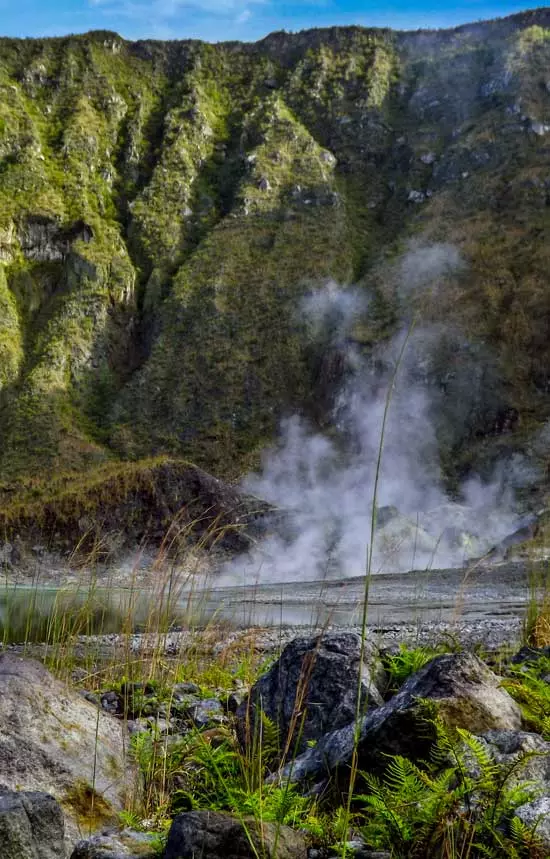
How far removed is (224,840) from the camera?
265cm

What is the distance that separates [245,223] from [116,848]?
7329cm

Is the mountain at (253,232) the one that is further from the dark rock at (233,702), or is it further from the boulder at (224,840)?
the boulder at (224,840)

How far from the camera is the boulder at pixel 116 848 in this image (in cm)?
283

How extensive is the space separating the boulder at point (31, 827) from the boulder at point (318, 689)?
172 cm

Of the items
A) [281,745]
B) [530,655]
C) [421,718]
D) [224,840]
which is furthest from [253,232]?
[224,840]

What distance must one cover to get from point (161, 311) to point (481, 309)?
89.2 ft

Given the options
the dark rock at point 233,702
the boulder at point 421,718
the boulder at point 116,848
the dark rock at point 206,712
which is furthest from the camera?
the dark rock at point 233,702

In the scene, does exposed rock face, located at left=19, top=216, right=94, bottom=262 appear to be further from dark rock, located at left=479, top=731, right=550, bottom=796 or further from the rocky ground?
dark rock, located at left=479, top=731, right=550, bottom=796

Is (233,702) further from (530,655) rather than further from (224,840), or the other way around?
(224,840)

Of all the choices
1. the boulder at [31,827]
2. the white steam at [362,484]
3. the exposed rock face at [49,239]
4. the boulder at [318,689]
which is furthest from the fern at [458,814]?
the exposed rock face at [49,239]

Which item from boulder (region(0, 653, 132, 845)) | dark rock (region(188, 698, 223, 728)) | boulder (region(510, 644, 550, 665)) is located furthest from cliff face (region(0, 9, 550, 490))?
boulder (region(0, 653, 132, 845))

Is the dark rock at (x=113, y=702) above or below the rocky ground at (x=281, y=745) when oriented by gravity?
below

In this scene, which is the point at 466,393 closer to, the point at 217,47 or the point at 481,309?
the point at 481,309

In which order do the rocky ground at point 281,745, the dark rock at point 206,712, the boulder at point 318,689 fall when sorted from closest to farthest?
the rocky ground at point 281,745, the boulder at point 318,689, the dark rock at point 206,712
